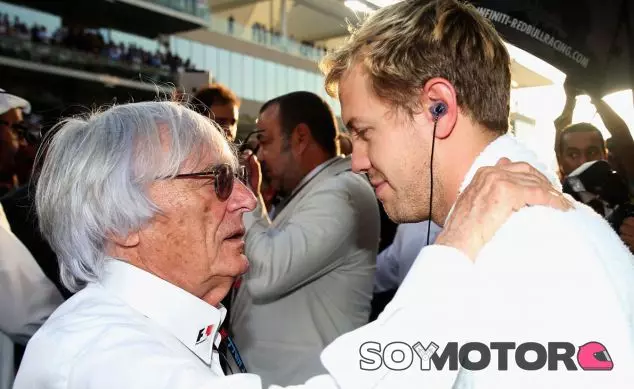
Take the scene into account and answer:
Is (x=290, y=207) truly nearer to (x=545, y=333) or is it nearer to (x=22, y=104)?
(x=22, y=104)

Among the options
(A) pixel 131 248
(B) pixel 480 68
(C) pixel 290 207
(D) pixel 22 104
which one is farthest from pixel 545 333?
(D) pixel 22 104

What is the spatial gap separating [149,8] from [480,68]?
1111 inches

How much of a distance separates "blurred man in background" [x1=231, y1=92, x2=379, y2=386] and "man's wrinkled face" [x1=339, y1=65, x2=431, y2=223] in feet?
3.01

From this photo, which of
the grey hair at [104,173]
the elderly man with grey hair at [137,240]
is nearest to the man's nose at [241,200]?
the elderly man with grey hair at [137,240]

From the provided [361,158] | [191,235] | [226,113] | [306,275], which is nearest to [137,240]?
[191,235]

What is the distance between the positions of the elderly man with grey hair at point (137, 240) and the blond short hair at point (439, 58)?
326 mm

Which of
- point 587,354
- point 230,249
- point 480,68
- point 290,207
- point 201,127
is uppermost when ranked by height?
point 480,68

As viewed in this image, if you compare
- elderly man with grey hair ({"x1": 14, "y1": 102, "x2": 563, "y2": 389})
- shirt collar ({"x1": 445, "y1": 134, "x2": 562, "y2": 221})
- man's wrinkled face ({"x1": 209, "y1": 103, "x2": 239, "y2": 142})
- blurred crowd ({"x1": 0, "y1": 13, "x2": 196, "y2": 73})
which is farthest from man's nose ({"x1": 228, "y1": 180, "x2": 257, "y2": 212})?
blurred crowd ({"x1": 0, "y1": 13, "x2": 196, "y2": 73})

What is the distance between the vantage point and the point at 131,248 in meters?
1.48

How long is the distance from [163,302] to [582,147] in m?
2.69

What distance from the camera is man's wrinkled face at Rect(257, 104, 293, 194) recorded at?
2889 mm

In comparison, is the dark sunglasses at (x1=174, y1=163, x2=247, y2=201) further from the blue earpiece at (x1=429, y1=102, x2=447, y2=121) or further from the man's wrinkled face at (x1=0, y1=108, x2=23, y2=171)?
the man's wrinkled face at (x1=0, y1=108, x2=23, y2=171)

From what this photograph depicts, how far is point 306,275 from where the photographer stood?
2377 mm

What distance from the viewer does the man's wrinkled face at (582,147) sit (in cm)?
327
